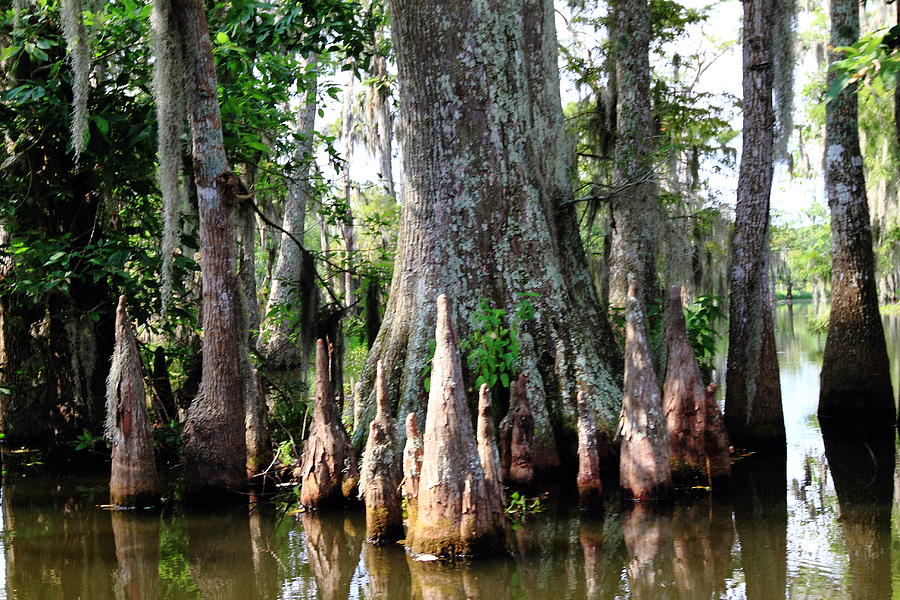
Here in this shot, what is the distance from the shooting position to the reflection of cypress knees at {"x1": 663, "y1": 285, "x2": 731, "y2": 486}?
7.62m

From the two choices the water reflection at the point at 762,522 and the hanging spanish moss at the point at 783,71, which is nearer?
the water reflection at the point at 762,522

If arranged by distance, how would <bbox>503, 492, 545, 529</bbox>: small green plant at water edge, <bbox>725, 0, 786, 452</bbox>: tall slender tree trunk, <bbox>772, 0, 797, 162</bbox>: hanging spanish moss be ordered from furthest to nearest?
<bbox>772, 0, 797, 162</bbox>: hanging spanish moss, <bbox>725, 0, 786, 452</bbox>: tall slender tree trunk, <bbox>503, 492, 545, 529</bbox>: small green plant at water edge

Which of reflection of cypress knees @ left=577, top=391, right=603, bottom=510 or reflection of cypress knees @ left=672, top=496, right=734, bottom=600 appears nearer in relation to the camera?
reflection of cypress knees @ left=672, top=496, right=734, bottom=600

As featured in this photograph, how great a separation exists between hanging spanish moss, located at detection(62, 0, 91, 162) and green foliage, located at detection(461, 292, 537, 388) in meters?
Answer: 3.66

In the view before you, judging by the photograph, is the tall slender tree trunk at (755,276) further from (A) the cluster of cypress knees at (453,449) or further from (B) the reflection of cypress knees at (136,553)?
(B) the reflection of cypress knees at (136,553)

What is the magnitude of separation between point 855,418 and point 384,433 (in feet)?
22.1

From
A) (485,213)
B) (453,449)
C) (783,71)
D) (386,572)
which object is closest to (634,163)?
(783,71)

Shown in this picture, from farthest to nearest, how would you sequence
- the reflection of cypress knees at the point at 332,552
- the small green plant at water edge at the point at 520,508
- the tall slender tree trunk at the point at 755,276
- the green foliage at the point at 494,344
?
the tall slender tree trunk at the point at 755,276
the green foliage at the point at 494,344
the small green plant at water edge at the point at 520,508
the reflection of cypress knees at the point at 332,552

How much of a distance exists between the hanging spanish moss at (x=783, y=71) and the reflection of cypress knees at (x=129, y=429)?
22.4 ft

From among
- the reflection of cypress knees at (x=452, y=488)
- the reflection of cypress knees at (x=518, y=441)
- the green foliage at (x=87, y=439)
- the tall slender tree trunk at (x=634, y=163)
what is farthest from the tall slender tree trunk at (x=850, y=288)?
the green foliage at (x=87, y=439)

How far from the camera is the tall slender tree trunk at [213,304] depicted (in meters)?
7.61

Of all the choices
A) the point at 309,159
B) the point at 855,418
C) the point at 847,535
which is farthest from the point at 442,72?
the point at 855,418

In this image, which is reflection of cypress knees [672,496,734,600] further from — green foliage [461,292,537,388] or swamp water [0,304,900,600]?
green foliage [461,292,537,388]

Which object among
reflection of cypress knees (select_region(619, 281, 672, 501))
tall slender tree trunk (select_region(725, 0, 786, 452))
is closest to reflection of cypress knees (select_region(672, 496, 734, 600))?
reflection of cypress knees (select_region(619, 281, 672, 501))
